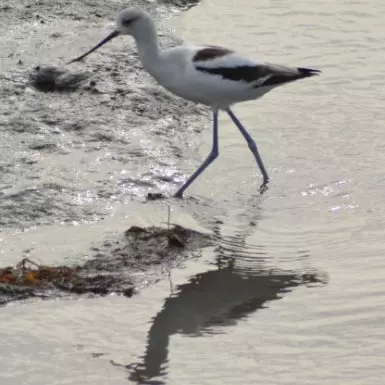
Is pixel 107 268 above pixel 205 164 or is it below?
below

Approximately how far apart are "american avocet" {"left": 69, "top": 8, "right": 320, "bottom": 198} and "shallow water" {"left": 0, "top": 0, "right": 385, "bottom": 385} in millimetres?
547

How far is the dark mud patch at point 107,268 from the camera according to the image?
509cm

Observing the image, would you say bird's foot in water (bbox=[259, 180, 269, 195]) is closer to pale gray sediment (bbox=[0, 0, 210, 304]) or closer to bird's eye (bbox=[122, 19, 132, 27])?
pale gray sediment (bbox=[0, 0, 210, 304])

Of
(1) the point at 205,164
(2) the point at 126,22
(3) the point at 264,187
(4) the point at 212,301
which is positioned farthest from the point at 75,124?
(4) the point at 212,301

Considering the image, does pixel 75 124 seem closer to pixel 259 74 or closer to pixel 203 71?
pixel 203 71

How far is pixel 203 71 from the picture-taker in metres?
6.32

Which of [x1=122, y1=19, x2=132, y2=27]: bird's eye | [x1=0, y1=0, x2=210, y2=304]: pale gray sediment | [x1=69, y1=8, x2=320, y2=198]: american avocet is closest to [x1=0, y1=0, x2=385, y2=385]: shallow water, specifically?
[x1=0, y1=0, x2=210, y2=304]: pale gray sediment

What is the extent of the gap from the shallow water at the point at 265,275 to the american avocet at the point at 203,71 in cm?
55

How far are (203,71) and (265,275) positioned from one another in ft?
4.53

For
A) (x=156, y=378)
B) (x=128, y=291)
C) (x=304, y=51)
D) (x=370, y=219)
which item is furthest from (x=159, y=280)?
(x=304, y=51)

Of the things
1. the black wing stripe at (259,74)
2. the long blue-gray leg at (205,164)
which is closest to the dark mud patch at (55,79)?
the long blue-gray leg at (205,164)

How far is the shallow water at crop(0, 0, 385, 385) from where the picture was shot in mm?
4559

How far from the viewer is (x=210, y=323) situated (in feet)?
16.2

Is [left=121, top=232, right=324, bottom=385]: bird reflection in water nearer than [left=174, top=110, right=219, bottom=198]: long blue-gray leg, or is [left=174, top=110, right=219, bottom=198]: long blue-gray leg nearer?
[left=121, top=232, right=324, bottom=385]: bird reflection in water
